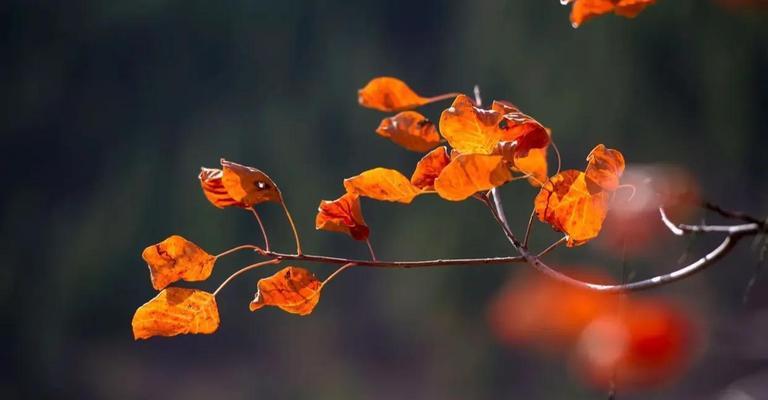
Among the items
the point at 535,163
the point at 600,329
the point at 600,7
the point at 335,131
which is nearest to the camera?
the point at 600,7

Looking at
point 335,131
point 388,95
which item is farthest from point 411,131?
point 335,131

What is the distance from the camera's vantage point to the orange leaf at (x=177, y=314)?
0.31m

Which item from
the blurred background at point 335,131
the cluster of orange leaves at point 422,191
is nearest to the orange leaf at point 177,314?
the cluster of orange leaves at point 422,191

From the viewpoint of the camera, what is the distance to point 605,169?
11.8 inches

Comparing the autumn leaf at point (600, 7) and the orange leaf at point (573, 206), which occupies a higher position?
the autumn leaf at point (600, 7)

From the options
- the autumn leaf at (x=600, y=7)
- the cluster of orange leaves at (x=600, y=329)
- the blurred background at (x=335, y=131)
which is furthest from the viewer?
the blurred background at (x=335, y=131)

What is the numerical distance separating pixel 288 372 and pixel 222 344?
0.74ft

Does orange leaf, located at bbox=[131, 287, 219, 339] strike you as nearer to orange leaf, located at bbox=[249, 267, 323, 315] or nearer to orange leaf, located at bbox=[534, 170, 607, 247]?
orange leaf, located at bbox=[249, 267, 323, 315]

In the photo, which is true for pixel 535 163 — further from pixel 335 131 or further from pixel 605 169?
pixel 335 131

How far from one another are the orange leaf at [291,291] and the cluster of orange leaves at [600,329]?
0.10 m

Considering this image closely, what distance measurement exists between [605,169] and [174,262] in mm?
153

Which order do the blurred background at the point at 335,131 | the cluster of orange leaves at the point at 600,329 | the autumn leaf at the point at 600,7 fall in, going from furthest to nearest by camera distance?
1. the blurred background at the point at 335,131
2. the cluster of orange leaves at the point at 600,329
3. the autumn leaf at the point at 600,7

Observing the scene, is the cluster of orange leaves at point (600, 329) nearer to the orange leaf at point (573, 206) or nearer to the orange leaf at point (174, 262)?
the orange leaf at point (573, 206)

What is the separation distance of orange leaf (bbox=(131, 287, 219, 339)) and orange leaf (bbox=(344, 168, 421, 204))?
0.22 ft
